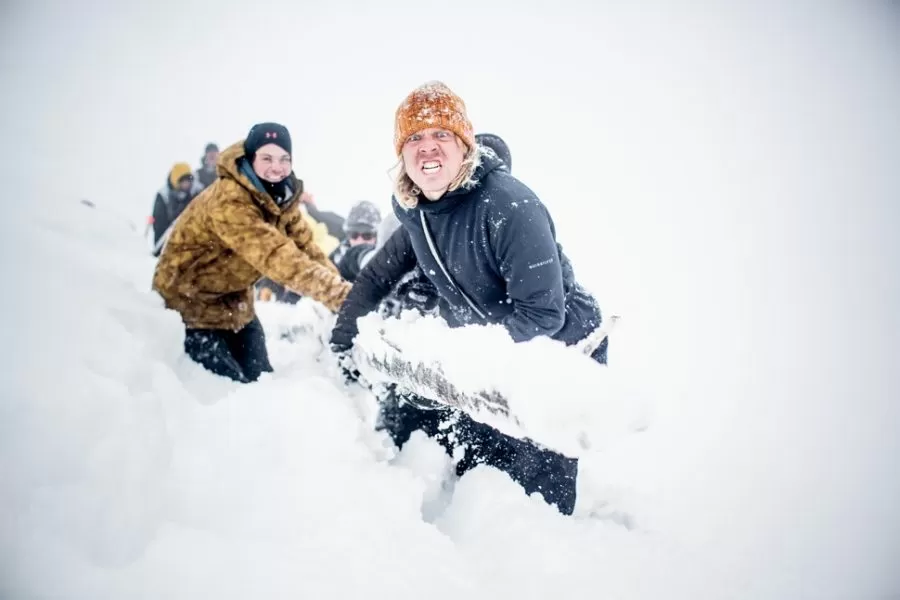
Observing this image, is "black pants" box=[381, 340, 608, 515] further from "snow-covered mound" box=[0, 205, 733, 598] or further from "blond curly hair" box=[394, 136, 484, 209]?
"blond curly hair" box=[394, 136, 484, 209]

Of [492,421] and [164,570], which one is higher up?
[492,421]

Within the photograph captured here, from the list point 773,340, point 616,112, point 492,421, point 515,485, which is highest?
point 616,112

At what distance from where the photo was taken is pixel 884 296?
10.5 m

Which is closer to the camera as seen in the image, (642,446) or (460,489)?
(460,489)

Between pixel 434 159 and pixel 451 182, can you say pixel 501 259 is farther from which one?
pixel 434 159

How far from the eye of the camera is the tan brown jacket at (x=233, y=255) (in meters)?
2.58

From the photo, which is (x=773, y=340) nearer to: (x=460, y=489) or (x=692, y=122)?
(x=460, y=489)

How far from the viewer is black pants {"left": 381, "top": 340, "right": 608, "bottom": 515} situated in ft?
6.82

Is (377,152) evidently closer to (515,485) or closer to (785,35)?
(785,35)

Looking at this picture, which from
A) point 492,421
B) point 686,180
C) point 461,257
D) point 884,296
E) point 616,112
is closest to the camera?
point 492,421

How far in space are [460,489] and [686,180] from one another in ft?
152

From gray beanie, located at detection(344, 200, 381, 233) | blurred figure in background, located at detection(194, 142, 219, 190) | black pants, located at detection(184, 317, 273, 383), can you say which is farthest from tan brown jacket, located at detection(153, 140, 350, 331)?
blurred figure in background, located at detection(194, 142, 219, 190)

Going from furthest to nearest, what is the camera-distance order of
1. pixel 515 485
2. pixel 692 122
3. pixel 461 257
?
pixel 692 122, pixel 515 485, pixel 461 257

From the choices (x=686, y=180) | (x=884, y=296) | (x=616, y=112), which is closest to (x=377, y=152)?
(x=616, y=112)
